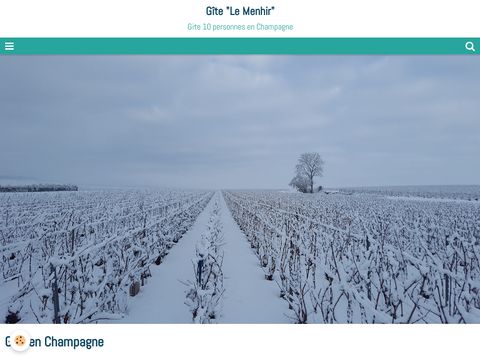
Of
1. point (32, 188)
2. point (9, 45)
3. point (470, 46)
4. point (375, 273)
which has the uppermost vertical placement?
point (32, 188)

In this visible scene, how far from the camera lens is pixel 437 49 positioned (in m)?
3.63

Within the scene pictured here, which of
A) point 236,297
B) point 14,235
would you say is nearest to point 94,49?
point 236,297

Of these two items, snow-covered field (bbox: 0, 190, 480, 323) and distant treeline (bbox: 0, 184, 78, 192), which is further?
distant treeline (bbox: 0, 184, 78, 192)

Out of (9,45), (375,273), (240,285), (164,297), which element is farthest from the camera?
(240,285)

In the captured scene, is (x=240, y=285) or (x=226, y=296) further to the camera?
(x=240, y=285)

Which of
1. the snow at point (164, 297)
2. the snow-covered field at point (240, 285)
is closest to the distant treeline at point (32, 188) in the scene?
the snow-covered field at point (240, 285)
